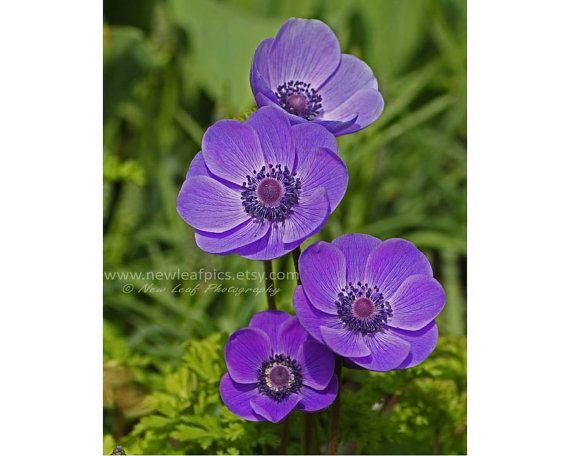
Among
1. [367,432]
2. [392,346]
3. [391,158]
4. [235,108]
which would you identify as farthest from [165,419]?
[391,158]

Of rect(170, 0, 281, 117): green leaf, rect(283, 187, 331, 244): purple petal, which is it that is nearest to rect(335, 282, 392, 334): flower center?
rect(283, 187, 331, 244): purple petal

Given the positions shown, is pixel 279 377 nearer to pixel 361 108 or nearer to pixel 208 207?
pixel 208 207

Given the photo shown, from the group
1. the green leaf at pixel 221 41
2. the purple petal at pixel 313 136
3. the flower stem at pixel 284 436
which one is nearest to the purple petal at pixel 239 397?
the flower stem at pixel 284 436

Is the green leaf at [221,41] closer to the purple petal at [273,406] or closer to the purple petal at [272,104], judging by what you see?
the purple petal at [272,104]

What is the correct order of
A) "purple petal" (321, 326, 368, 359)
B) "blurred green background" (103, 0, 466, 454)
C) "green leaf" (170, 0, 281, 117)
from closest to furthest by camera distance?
"purple petal" (321, 326, 368, 359) < "blurred green background" (103, 0, 466, 454) < "green leaf" (170, 0, 281, 117)

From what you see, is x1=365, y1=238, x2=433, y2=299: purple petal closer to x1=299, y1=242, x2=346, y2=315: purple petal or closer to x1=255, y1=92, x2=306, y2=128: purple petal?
x1=299, y1=242, x2=346, y2=315: purple petal

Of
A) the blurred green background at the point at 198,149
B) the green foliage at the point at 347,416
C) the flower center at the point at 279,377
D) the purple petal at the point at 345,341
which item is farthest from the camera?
the blurred green background at the point at 198,149

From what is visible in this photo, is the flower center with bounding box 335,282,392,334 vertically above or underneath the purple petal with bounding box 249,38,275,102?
underneath
